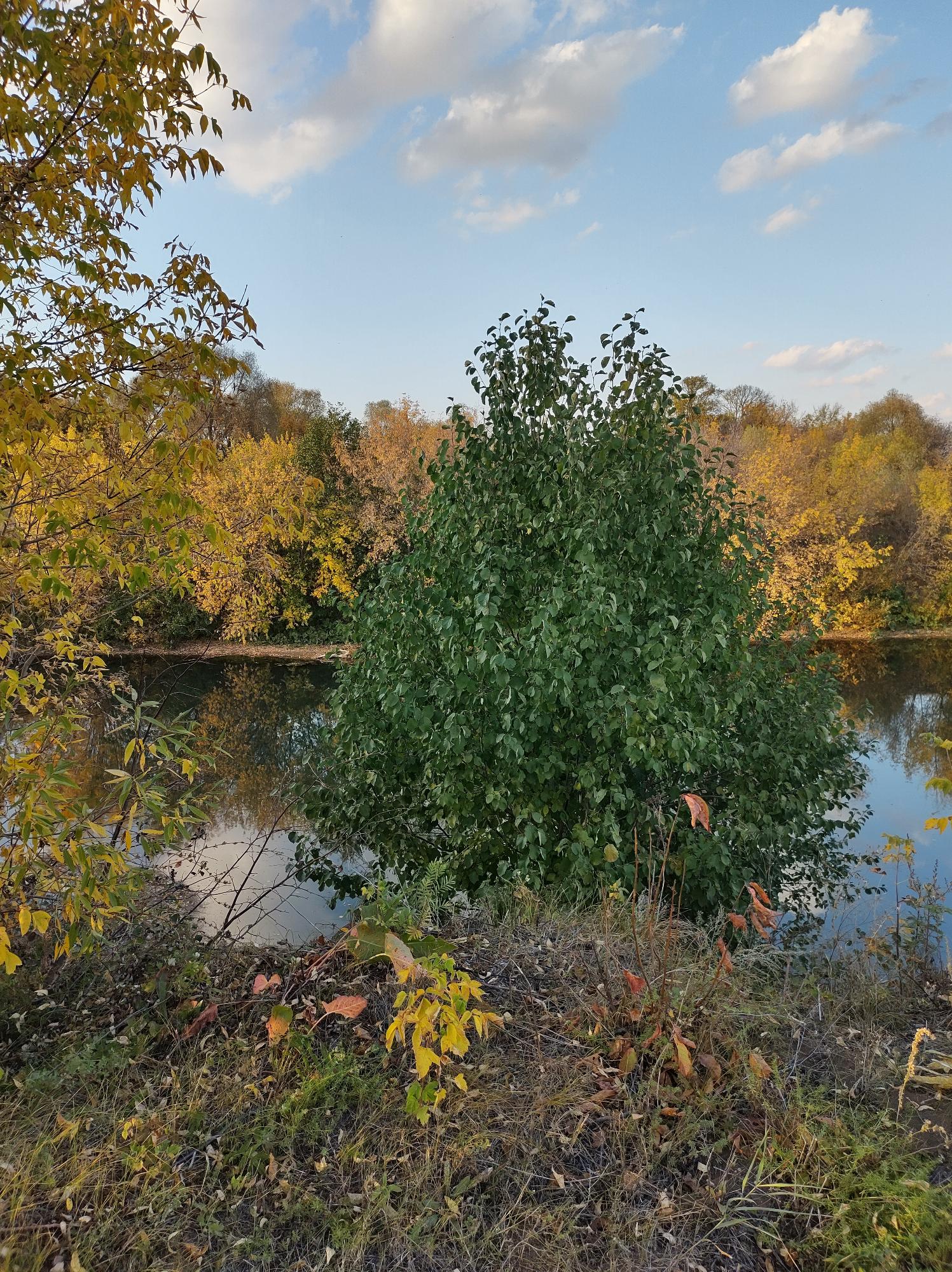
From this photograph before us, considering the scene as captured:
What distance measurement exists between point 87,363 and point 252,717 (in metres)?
14.2

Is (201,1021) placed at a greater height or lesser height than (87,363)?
lesser

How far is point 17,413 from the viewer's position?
8.52 ft

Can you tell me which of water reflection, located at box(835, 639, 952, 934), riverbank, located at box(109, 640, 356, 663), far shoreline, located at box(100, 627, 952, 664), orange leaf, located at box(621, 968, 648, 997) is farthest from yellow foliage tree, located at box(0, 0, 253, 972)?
riverbank, located at box(109, 640, 356, 663)

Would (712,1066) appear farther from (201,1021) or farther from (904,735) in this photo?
(904,735)

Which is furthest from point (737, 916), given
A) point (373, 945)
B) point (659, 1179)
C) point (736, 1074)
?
point (373, 945)

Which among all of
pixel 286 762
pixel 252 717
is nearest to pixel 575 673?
pixel 286 762

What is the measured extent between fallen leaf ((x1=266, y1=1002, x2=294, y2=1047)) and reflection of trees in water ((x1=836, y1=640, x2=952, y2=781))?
10.0m

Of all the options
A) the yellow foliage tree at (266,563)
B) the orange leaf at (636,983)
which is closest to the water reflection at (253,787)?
the yellow foliage tree at (266,563)

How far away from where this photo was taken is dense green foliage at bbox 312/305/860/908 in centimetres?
533

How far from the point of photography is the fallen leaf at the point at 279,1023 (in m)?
2.88

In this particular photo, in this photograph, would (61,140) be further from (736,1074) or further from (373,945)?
(736,1074)

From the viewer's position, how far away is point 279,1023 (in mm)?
2891

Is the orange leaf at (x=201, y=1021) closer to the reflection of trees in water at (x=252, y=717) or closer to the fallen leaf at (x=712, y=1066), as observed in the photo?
the fallen leaf at (x=712, y=1066)

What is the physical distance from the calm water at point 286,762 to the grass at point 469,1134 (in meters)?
0.91
